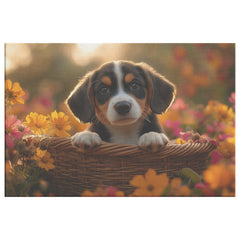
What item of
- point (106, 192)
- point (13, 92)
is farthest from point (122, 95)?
point (13, 92)

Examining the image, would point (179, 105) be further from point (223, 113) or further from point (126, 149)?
point (126, 149)

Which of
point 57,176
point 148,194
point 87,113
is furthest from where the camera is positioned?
point 87,113

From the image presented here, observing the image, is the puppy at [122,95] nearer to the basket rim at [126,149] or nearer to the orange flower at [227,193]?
the basket rim at [126,149]

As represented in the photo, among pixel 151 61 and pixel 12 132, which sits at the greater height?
pixel 151 61

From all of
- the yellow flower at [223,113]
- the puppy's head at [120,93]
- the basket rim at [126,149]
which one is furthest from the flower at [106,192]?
the yellow flower at [223,113]

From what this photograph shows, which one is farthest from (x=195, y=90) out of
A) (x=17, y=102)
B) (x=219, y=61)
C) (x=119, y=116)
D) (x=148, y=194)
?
(x=17, y=102)

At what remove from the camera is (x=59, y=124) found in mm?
2424

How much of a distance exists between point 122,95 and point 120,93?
1.7 inches

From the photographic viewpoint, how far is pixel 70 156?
2.17 metres

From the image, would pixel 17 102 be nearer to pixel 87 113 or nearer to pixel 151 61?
pixel 87 113

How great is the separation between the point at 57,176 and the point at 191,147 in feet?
3.40

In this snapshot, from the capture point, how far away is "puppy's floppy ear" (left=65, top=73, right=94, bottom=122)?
244cm

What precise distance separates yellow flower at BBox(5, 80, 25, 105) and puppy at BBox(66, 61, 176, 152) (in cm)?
40

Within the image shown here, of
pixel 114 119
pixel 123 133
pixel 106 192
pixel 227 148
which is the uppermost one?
pixel 114 119
